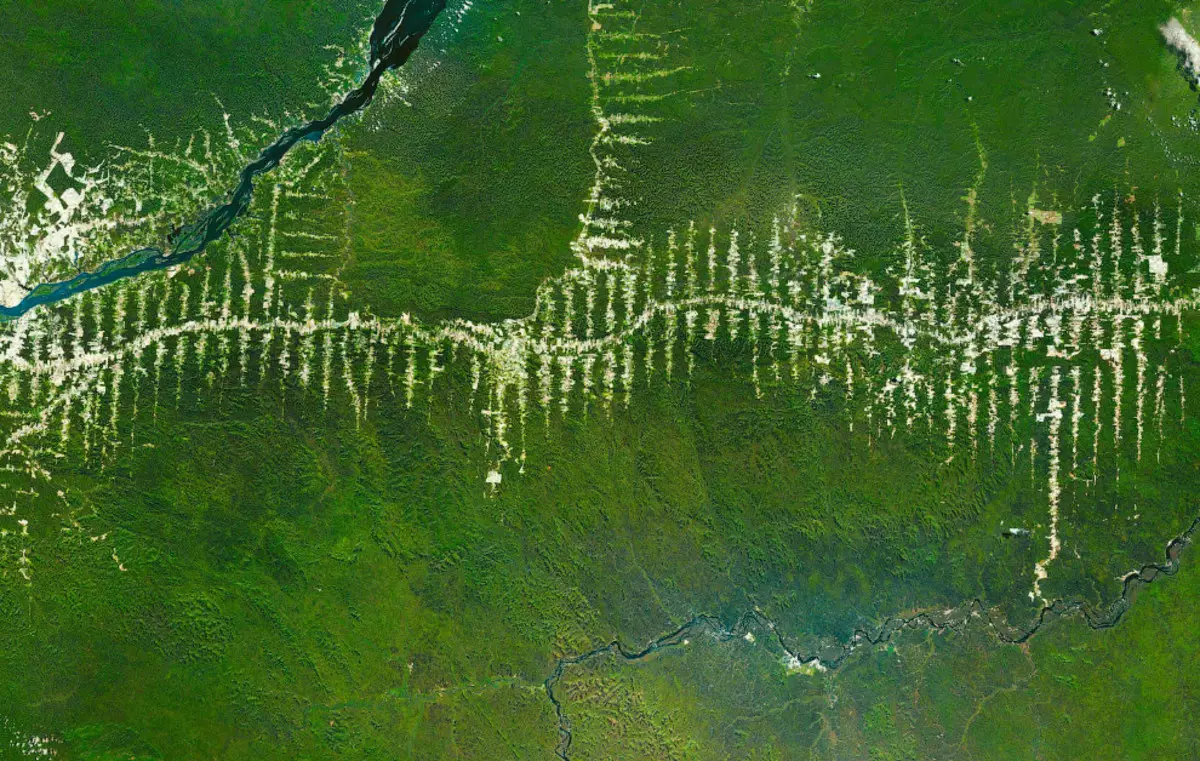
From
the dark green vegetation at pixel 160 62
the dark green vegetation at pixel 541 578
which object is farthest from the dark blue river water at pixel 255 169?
the dark green vegetation at pixel 541 578

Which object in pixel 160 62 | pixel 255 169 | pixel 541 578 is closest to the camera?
pixel 541 578

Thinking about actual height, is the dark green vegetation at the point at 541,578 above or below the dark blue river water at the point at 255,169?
below

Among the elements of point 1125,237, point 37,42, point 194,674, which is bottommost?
point 194,674

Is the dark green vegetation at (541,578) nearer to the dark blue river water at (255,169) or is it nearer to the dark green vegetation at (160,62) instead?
the dark blue river water at (255,169)

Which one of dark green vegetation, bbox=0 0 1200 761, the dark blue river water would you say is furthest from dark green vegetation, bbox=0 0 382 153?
dark green vegetation, bbox=0 0 1200 761

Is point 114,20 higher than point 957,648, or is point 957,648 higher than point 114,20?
point 114,20

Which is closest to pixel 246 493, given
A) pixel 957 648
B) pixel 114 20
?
pixel 114 20

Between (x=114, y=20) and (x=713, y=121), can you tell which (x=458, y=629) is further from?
(x=114, y=20)

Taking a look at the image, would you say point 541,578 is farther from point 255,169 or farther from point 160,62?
point 160,62

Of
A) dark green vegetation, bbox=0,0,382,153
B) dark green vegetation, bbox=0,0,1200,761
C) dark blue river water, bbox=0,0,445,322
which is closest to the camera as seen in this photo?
dark green vegetation, bbox=0,0,1200,761

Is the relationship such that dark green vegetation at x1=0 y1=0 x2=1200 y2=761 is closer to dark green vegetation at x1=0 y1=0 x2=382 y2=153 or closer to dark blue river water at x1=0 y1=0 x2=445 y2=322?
dark blue river water at x1=0 y1=0 x2=445 y2=322

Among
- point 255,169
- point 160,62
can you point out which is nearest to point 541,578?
point 255,169
